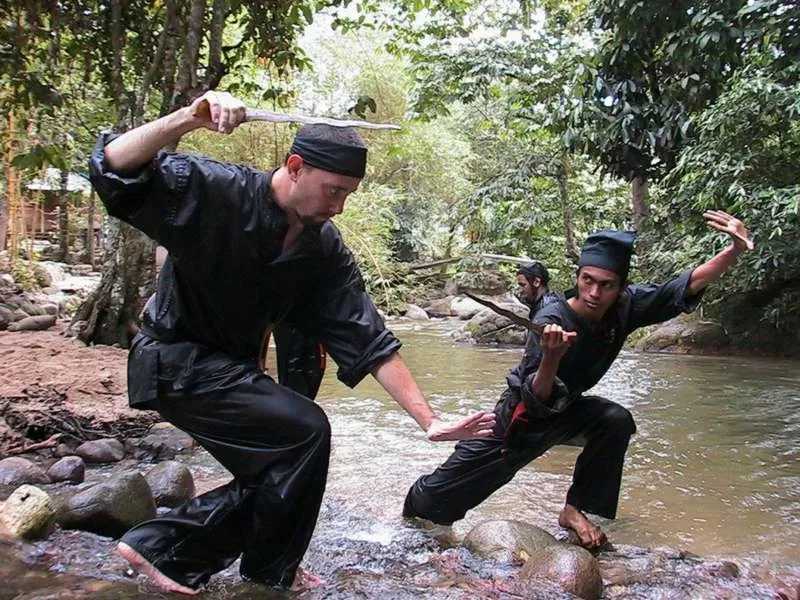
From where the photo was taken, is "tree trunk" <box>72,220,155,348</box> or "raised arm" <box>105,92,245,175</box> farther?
"tree trunk" <box>72,220,155,348</box>

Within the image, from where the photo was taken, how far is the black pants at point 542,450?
3.89 m

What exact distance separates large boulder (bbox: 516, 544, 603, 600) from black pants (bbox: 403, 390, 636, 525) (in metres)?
0.69

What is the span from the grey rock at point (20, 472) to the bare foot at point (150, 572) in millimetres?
1820

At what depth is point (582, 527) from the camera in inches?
150

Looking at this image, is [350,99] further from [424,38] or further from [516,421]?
[516,421]

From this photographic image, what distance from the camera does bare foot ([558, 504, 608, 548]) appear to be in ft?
12.2

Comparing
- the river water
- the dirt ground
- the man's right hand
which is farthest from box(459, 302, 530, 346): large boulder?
the man's right hand

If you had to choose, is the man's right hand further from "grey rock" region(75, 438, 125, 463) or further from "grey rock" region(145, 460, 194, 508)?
"grey rock" region(75, 438, 125, 463)

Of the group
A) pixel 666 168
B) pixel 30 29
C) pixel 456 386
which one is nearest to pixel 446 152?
pixel 666 168

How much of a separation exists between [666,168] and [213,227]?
9.48 metres

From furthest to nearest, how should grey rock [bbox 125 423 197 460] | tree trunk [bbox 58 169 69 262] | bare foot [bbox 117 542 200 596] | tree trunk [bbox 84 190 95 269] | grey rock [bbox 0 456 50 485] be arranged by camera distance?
tree trunk [bbox 58 169 69 262]
tree trunk [bbox 84 190 95 269]
grey rock [bbox 125 423 197 460]
grey rock [bbox 0 456 50 485]
bare foot [bbox 117 542 200 596]

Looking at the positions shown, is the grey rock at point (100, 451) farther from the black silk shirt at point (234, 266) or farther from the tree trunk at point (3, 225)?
the tree trunk at point (3, 225)

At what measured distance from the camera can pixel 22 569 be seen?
2898mm

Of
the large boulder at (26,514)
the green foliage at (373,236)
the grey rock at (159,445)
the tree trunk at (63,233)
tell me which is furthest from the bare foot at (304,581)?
the tree trunk at (63,233)
